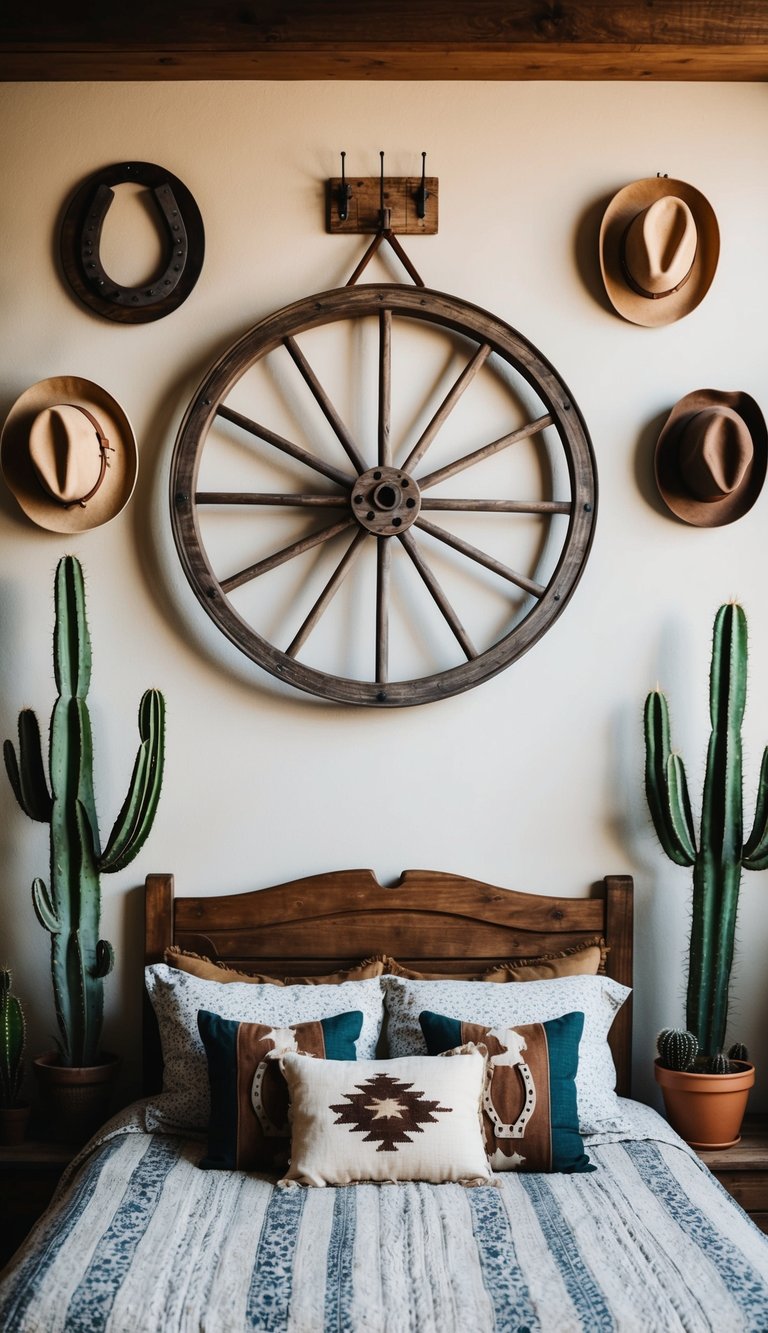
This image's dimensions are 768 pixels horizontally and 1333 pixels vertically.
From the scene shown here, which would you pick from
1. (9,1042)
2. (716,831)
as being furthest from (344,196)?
(9,1042)

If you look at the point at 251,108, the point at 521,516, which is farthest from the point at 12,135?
the point at 521,516

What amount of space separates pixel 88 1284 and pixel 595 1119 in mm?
1153

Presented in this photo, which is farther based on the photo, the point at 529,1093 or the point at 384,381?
the point at 384,381

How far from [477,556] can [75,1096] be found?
1.60 meters

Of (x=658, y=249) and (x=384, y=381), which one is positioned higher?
(x=658, y=249)

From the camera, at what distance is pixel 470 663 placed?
2781mm

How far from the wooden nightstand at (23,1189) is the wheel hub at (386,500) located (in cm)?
164

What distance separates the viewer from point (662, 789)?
2719mm

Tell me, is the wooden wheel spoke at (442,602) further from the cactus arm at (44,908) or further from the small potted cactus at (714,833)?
the cactus arm at (44,908)

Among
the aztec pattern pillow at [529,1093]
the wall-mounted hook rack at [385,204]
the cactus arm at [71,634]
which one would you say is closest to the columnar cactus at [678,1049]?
the aztec pattern pillow at [529,1093]

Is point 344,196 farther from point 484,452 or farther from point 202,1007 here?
point 202,1007

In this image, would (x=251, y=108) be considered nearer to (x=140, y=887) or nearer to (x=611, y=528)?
(x=611, y=528)

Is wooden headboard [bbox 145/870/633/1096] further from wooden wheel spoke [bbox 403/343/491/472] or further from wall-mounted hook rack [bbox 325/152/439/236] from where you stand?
wall-mounted hook rack [bbox 325/152/439/236]

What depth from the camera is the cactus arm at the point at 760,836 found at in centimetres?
267
